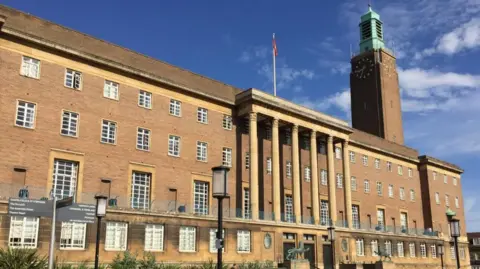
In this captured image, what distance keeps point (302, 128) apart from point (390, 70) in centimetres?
3370

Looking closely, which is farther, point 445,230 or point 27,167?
point 445,230

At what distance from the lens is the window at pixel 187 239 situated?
37.2 metres

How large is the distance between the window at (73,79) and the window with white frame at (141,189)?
7.73 meters

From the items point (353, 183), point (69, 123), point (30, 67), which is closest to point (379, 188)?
point (353, 183)

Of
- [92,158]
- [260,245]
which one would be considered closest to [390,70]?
[260,245]

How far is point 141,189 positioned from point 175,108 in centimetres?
759

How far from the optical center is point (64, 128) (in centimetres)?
3431

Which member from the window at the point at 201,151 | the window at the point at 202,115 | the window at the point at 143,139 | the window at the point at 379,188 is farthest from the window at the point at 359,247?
the window at the point at 143,139

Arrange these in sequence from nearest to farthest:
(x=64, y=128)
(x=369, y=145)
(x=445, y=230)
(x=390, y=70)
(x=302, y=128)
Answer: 1. (x=64, y=128)
2. (x=302, y=128)
3. (x=369, y=145)
4. (x=445, y=230)
5. (x=390, y=70)

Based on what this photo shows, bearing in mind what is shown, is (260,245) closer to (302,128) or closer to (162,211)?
(162,211)

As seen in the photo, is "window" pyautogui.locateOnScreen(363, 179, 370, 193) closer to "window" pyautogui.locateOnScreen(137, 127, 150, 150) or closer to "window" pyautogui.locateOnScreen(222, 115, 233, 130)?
"window" pyautogui.locateOnScreen(222, 115, 233, 130)

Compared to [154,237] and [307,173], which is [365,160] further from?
[154,237]

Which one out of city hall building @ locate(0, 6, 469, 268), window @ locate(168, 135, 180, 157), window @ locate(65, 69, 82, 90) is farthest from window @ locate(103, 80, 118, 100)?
window @ locate(168, 135, 180, 157)

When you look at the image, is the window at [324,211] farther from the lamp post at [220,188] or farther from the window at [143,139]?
the lamp post at [220,188]
